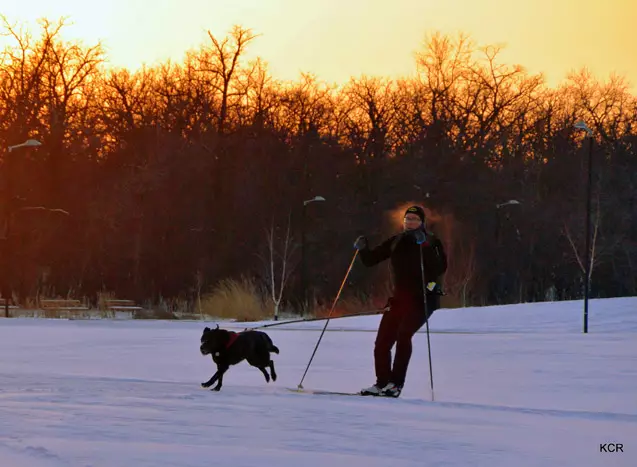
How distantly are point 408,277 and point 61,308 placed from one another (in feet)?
91.4

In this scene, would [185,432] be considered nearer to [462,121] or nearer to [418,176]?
[418,176]

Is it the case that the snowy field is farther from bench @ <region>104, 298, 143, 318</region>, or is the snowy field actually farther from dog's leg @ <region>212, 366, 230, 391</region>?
bench @ <region>104, 298, 143, 318</region>

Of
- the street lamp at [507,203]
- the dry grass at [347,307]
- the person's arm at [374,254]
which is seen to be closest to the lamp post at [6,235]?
the dry grass at [347,307]

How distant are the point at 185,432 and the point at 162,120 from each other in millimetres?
49153

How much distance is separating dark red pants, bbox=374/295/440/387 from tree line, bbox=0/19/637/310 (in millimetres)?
34223

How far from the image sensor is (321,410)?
8.75 metres

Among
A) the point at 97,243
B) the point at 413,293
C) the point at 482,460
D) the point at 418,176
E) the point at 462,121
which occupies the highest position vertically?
the point at 462,121

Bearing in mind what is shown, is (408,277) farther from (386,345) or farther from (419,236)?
(386,345)

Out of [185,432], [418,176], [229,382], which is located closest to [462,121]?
[418,176]

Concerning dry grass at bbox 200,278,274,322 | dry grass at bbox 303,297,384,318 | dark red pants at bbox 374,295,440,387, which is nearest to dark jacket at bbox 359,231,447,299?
dark red pants at bbox 374,295,440,387

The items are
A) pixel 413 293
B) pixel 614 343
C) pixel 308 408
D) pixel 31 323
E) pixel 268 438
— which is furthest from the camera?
pixel 31 323

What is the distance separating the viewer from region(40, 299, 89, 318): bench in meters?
35.5

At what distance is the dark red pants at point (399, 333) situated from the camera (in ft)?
32.5

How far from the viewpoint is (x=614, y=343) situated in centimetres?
1644
